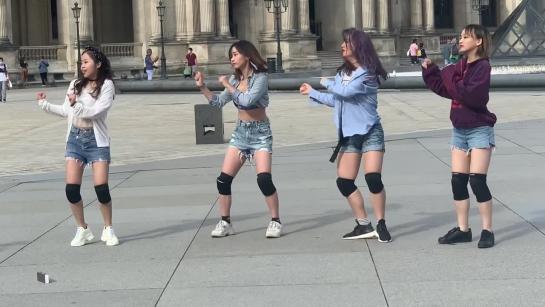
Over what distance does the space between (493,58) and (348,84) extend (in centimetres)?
3209

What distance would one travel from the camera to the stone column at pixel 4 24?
49125 millimetres

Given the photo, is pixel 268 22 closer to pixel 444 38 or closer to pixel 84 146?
pixel 444 38

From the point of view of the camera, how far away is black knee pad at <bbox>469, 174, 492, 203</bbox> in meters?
7.92

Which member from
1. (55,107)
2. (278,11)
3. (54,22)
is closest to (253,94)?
(55,107)

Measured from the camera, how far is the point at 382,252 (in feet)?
25.9

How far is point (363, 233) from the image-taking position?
8.46 metres

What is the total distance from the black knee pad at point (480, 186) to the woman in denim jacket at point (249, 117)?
5.95 ft

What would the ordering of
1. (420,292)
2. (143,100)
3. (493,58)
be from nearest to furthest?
(420,292)
(143,100)
(493,58)

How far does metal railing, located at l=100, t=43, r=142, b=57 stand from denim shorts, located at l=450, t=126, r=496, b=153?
1842 inches

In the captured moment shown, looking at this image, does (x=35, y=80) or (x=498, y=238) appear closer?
(x=498, y=238)

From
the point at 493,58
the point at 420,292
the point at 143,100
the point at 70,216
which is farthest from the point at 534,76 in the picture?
the point at 420,292

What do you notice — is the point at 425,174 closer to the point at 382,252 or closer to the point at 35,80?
the point at 382,252

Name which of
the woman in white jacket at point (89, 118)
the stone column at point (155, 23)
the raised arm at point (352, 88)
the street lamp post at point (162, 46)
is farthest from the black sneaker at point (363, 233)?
the stone column at point (155, 23)

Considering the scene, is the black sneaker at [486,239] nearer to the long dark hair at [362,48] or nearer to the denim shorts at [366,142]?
the denim shorts at [366,142]
